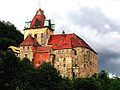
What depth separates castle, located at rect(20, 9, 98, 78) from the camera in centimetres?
9244

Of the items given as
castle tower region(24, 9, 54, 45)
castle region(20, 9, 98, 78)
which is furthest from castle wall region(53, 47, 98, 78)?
castle tower region(24, 9, 54, 45)

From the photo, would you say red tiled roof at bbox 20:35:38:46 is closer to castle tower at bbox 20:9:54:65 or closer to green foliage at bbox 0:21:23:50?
castle tower at bbox 20:9:54:65

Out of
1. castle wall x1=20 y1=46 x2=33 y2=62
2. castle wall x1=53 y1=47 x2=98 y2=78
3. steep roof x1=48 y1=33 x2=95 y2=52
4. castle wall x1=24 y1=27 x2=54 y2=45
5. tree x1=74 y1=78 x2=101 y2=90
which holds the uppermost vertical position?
castle wall x1=24 y1=27 x2=54 y2=45

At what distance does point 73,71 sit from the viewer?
9194 centimetres

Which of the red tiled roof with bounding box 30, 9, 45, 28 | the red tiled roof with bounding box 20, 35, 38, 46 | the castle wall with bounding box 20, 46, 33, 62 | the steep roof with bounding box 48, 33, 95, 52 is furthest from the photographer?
the red tiled roof with bounding box 30, 9, 45, 28

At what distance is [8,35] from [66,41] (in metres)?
26.2

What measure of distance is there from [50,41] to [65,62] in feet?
29.7

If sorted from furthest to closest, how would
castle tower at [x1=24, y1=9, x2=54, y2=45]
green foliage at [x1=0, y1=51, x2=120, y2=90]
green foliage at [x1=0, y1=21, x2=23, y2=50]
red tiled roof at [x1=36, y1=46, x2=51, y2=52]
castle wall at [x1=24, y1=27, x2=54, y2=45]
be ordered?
green foliage at [x1=0, y1=21, x2=23, y2=50] → castle tower at [x1=24, y1=9, x2=54, y2=45] → castle wall at [x1=24, y1=27, x2=54, y2=45] → red tiled roof at [x1=36, y1=46, x2=51, y2=52] → green foliage at [x1=0, y1=51, x2=120, y2=90]

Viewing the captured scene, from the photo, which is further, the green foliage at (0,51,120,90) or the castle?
the castle

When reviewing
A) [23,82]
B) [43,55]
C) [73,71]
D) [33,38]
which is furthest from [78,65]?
[23,82]

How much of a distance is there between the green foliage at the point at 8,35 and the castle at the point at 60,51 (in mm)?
8207

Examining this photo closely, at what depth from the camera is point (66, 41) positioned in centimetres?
9575

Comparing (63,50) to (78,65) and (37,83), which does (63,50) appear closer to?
(78,65)

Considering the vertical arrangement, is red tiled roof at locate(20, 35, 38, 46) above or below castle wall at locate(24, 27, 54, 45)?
below
